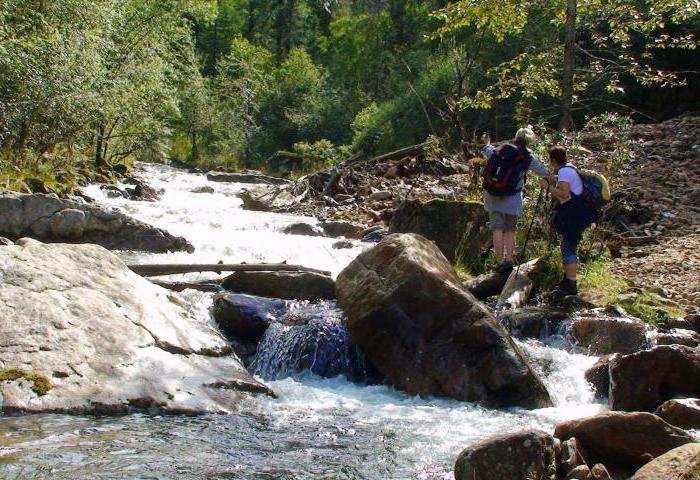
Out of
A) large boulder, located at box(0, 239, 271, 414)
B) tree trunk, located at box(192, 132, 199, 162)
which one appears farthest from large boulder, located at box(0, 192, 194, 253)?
tree trunk, located at box(192, 132, 199, 162)

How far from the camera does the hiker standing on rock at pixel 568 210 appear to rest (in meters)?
7.96

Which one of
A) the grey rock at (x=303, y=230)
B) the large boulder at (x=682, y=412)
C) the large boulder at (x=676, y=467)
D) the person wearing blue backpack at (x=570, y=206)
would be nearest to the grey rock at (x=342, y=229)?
the grey rock at (x=303, y=230)

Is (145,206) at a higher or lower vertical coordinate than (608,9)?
lower

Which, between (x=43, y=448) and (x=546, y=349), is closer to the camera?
(x=43, y=448)

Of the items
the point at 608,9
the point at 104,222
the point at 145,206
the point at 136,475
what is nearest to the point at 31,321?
the point at 136,475

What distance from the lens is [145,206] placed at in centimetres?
1631

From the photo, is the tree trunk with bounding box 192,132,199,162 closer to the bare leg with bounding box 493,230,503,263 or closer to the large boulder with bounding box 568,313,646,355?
the bare leg with bounding box 493,230,503,263

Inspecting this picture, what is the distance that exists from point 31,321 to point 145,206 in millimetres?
10863

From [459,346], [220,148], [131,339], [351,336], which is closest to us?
[131,339]

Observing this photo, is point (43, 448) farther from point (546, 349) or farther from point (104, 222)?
point (104, 222)

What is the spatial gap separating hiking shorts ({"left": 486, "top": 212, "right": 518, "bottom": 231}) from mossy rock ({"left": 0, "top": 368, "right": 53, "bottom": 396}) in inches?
213

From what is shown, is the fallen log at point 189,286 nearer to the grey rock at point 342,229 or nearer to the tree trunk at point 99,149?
the grey rock at point 342,229

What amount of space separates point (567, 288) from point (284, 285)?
3266 mm

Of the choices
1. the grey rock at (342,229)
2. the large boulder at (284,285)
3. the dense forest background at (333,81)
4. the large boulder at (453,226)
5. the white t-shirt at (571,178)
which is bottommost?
the large boulder at (284,285)
